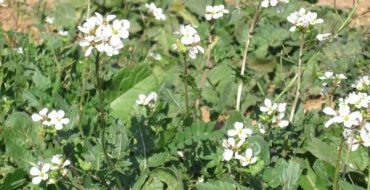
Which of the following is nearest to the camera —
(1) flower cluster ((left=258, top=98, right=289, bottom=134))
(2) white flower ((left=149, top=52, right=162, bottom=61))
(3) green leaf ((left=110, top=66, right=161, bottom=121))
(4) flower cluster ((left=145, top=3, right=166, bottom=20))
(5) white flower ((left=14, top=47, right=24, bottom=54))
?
(1) flower cluster ((left=258, top=98, right=289, bottom=134))

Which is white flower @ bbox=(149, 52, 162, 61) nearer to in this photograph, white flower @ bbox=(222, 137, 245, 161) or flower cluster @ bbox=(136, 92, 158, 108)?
flower cluster @ bbox=(136, 92, 158, 108)

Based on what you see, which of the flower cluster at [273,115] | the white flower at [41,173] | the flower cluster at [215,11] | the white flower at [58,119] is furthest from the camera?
the flower cluster at [215,11]

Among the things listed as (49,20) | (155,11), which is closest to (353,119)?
(155,11)

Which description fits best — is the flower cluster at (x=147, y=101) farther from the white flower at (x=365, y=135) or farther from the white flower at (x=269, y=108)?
the white flower at (x=365, y=135)

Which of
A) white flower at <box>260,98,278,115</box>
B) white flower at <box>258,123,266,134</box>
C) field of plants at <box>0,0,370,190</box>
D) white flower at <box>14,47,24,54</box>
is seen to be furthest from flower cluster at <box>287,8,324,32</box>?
white flower at <box>14,47,24,54</box>

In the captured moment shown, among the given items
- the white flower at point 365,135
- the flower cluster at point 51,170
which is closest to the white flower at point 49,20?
the flower cluster at point 51,170

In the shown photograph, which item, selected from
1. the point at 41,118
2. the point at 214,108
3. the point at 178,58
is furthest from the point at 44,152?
the point at 178,58

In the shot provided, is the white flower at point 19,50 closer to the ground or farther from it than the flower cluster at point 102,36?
closer to the ground
